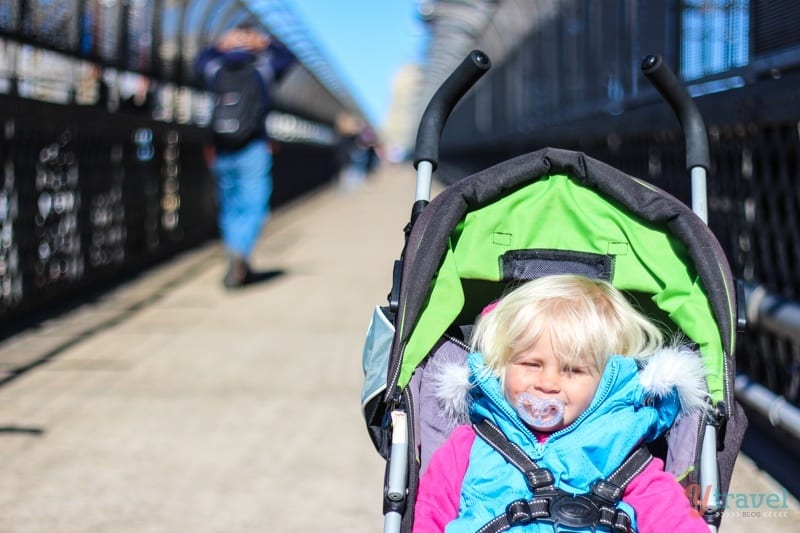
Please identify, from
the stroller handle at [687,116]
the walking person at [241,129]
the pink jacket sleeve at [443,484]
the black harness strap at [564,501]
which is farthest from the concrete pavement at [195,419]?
the stroller handle at [687,116]

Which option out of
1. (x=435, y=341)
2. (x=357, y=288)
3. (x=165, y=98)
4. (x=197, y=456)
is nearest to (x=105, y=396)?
(x=197, y=456)

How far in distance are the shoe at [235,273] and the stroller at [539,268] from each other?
607 cm

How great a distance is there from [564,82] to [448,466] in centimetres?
913

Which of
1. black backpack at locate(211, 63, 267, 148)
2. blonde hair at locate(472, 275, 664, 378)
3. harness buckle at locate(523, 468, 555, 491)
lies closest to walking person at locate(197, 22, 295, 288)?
black backpack at locate(211, 63, 267, 148)

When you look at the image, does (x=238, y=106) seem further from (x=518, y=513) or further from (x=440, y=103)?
→ (x=518, y=513)

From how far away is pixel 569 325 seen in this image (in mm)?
2689

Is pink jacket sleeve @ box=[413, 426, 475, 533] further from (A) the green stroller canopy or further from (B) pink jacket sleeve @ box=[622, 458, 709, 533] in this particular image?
(B) pink jacket sleeve @ box=[622, 458, 709, 533]

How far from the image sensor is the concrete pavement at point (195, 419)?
13.3 feet

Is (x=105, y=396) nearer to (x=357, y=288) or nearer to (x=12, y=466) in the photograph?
(x=12, y=466)

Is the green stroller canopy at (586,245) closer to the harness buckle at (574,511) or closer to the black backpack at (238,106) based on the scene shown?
the harness buckle at (574,511)

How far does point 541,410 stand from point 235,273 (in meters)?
6.80

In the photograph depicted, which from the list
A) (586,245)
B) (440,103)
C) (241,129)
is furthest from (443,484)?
(241,129)

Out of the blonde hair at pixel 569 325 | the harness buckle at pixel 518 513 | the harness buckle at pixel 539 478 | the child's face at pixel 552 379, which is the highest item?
the blonde hair at pixel 569 325

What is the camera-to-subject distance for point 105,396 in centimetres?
562
